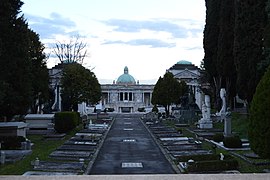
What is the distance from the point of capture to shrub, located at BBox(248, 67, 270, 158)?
12.7 metres

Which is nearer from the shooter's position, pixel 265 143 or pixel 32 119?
Answer: pixel 265 143

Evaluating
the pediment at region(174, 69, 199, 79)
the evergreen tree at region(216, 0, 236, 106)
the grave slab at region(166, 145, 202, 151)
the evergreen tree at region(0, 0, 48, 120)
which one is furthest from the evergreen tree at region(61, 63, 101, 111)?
the pediment at region(174, 69, 199, 79)

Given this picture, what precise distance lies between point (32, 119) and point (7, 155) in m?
16.5

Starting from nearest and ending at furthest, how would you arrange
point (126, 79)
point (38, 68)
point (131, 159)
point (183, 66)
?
point (131, 159)
point (38, 68)
point (183, 66)
point (126, 79)

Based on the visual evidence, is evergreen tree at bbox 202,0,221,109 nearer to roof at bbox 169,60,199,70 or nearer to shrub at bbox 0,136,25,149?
shrub at bbox 0,136,25,149

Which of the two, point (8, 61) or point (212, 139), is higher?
point (8, 61)

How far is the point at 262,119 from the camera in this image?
12.8m

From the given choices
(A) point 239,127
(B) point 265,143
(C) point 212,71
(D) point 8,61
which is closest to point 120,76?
(C) point 212,71

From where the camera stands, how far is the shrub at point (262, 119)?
1269 cm

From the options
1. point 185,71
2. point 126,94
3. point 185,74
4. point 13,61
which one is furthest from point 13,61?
point 126,94

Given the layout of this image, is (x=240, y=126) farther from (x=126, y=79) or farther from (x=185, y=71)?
(x=126, y=79)

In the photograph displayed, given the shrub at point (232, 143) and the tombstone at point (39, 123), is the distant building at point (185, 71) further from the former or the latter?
the shrub at point (232, 143)

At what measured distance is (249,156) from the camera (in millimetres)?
20141

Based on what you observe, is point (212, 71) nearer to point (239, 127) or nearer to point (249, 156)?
point (239, 127)
